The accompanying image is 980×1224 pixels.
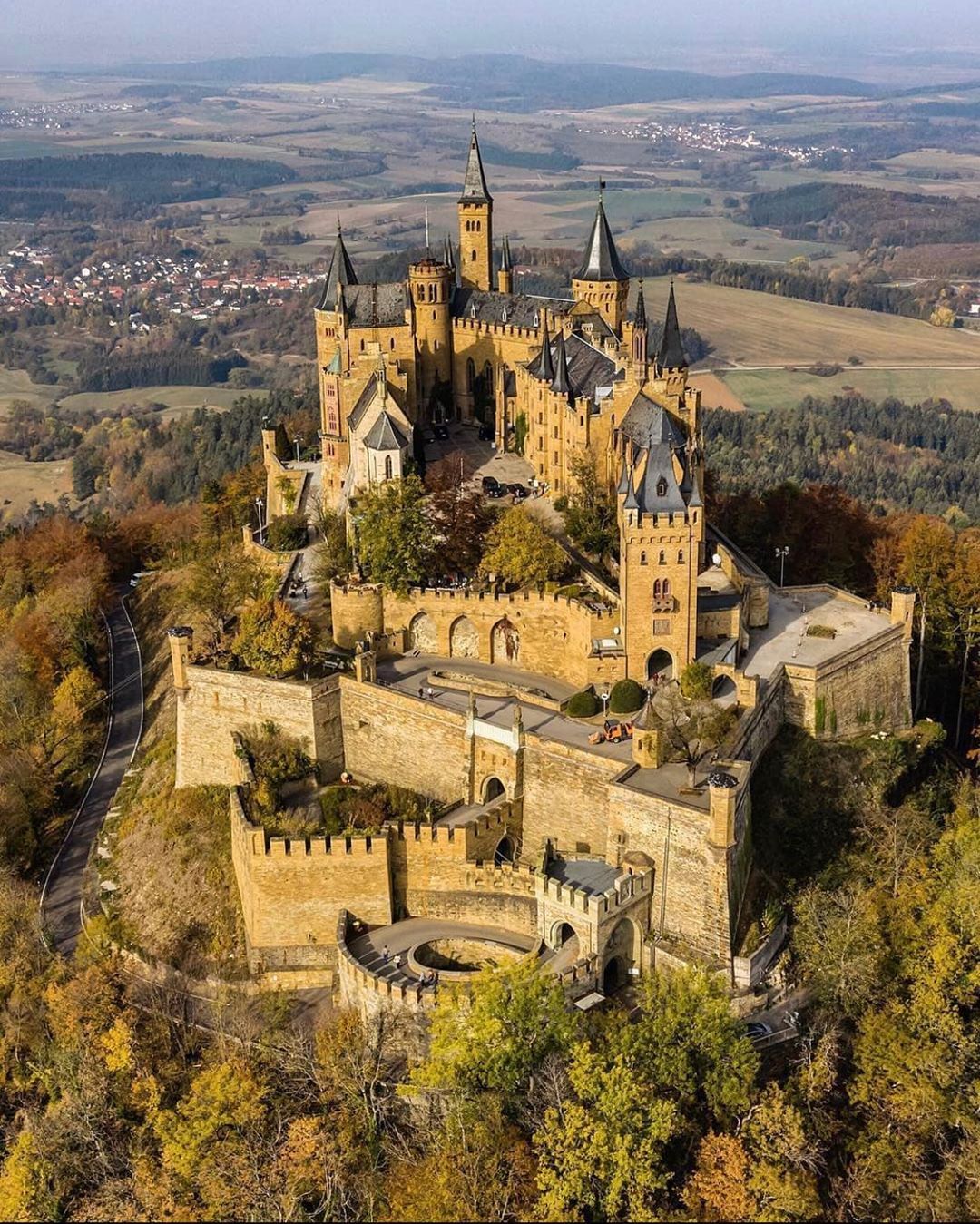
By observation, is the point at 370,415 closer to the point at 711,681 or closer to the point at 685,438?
the point at 685,438

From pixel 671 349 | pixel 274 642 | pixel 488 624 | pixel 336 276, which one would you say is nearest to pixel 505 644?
pixel 488 624

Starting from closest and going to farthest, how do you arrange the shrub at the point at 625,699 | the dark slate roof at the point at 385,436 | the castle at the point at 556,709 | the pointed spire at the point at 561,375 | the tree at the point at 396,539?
the castle at the point at 556,709, the shrub at the point at 625,699, the tree at the point at 396,539, the dark slate roof at the point at 385,436, the pointed spire at the point at 561,375

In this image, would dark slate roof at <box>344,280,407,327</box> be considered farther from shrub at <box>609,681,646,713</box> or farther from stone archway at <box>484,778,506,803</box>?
stone archway at <box>484,778,506,803</box>

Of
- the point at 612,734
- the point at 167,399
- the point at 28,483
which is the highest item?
the point at 612,734

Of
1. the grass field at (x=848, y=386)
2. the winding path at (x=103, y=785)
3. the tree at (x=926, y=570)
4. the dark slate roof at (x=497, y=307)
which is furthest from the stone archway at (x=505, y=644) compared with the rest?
the grass field at (x=848, y=386)

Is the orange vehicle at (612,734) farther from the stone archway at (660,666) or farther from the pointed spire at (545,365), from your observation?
the pointed spire at (545,365)

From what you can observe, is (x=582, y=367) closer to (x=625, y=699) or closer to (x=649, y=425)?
(x=649, y=425)

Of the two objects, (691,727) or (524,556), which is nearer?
(691,727)

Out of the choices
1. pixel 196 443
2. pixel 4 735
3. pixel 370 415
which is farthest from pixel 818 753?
pixel 196 443
